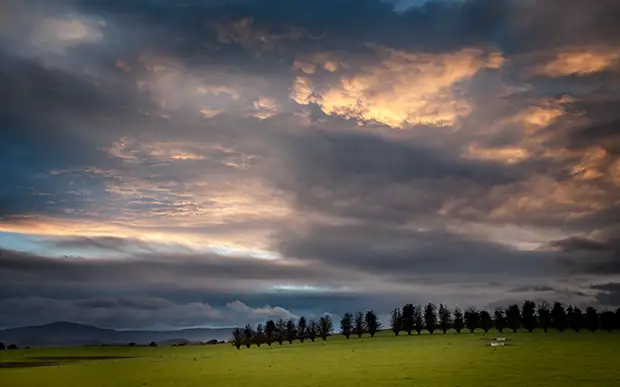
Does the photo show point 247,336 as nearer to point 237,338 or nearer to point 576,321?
point 237,338

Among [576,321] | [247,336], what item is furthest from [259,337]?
[576,321]

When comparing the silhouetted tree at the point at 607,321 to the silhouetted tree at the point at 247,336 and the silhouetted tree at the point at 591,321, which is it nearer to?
the silhouetted tree at the point at 591,321

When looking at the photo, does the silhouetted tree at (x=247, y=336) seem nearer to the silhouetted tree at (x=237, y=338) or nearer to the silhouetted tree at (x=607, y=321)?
the silhouetted tree at (x=237, y=338)

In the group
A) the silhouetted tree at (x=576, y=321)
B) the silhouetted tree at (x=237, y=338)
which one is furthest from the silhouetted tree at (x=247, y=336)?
the silhouetted tree at (x=576, y=321)

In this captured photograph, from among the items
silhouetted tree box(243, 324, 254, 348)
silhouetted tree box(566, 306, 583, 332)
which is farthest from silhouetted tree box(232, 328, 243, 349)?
silhouetted tree box(566, 306, 583, 332)

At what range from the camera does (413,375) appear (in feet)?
194

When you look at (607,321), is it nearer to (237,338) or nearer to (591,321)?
(591,321)

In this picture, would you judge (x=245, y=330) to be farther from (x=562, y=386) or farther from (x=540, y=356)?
(x=562, y=386)

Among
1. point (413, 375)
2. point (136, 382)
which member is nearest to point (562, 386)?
point (413, 375)

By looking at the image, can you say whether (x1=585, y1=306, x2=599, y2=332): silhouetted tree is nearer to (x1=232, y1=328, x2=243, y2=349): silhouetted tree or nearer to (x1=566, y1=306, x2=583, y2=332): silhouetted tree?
(x1=566, y1=306, x2=583, y2=332): silhouetted tree

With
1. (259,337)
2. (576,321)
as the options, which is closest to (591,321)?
(576,321)

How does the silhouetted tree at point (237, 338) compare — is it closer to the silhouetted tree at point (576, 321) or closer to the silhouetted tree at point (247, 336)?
the silhouetted tree at point (247, 336)

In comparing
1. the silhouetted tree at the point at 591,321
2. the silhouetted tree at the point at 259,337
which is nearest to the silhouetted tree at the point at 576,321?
the silhouetted tree at the point at 591,321

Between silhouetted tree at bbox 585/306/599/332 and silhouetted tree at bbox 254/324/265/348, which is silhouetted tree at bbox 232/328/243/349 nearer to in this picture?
silhouetted tree at bbox 254/324/265/348
